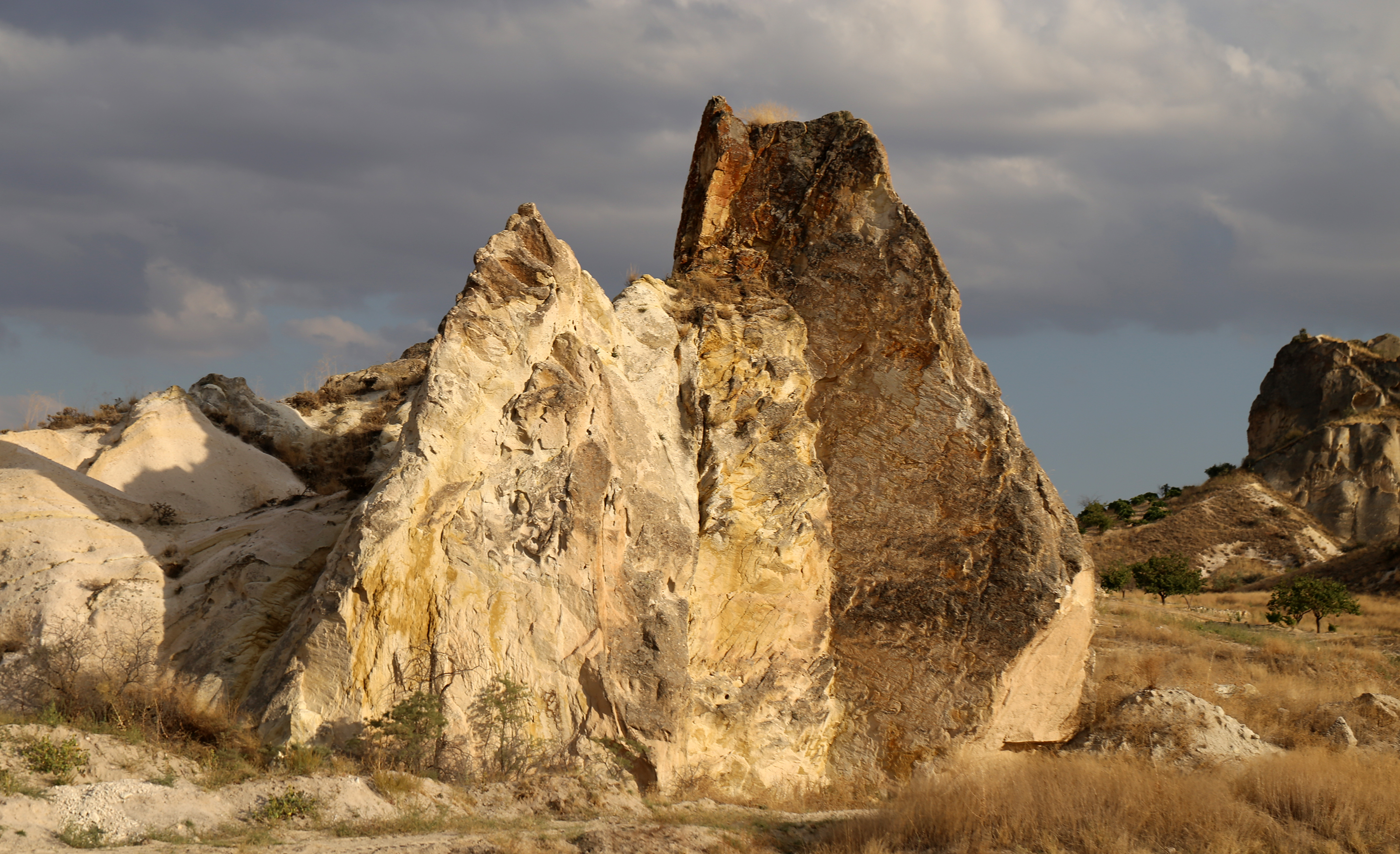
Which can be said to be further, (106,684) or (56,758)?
(106,684)

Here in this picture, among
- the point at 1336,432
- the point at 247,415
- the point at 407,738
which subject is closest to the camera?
the point at 407,738

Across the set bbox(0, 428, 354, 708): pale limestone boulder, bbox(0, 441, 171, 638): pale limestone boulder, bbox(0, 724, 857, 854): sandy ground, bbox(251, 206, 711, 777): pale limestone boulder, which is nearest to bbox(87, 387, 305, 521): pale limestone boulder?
bbox(0, 441, 171, 638): pale limestone boulder

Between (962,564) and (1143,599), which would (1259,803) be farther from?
(1143,599)

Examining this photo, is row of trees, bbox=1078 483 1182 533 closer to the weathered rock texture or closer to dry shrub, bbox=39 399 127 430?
the weathered rock texture

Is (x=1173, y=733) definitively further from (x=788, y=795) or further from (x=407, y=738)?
(x=407, y=738)

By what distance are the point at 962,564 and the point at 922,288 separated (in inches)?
148

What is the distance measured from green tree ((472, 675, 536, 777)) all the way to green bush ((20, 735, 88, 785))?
3192 mm

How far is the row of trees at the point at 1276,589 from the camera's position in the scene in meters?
26.7

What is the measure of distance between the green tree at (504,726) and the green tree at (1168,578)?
29.5 m

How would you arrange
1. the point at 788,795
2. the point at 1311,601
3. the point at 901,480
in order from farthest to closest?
the point at 1311,601
the point at 901,480
the point at 788,795

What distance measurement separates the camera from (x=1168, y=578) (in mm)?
33250

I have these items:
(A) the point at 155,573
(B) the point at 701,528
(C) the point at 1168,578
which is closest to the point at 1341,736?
(B) the point at 701,528

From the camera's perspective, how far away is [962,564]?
12180mm

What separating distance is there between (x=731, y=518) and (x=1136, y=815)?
527cm
